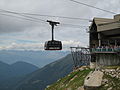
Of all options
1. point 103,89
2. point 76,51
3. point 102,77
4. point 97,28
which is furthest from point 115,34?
point 103,89

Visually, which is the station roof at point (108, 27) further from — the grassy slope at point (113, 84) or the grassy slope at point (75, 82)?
the grassy slope at point (113, 84)

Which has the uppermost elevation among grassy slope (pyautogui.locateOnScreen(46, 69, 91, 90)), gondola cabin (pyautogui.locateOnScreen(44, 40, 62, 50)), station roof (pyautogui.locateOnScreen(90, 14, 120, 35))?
station roof (pyautogui.locateOnScreen(90, 14, 120, 35))

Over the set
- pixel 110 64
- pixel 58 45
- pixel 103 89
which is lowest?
pixel 103 89

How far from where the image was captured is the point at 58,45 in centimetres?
3894

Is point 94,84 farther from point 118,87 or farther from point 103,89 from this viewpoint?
point 118,87

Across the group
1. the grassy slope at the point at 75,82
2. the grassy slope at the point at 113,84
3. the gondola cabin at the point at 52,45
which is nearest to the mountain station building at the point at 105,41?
the grassy slope at the point at 75,82

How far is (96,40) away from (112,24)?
10.9 meters

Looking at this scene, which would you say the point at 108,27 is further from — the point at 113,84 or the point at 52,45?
the point at 113,84

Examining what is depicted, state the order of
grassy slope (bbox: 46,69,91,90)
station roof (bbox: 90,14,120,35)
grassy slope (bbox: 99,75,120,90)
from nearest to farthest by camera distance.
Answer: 1. grassy slope (bbox: 99,75,120,90)
2. grassy slope (bbox: 46,69,91,90)
3. station roof (bbox: 90,14,120,35)

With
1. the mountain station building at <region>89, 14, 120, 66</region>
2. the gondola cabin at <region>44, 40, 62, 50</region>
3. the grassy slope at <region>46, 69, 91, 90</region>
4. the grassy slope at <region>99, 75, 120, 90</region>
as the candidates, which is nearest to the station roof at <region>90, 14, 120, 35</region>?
the mountain station building at <region>89, 14, 120, 66</region>

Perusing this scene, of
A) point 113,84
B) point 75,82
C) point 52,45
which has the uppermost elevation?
point 52,45

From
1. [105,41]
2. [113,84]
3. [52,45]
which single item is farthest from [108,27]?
[113,84]

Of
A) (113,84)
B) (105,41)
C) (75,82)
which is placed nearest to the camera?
(113,84)

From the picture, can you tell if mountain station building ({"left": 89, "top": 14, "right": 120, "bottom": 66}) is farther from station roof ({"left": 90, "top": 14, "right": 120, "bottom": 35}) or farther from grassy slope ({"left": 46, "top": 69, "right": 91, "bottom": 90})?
grassy slope ({"left": 46, "top": 69, "right": 91, "bottom": 90})
